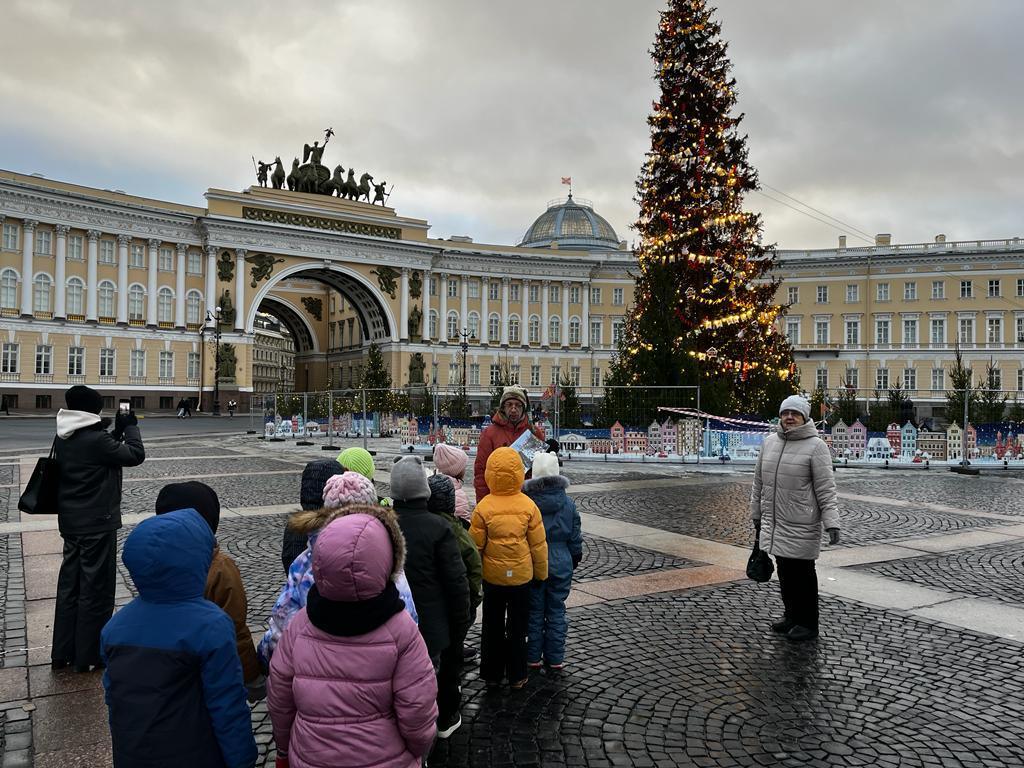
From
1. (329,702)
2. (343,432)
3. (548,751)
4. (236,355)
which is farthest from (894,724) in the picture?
(236,355)

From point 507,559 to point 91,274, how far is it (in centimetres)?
5760

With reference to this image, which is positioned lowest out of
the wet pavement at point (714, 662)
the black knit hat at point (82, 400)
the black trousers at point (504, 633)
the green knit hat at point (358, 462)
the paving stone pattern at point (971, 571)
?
the wet pavement at point (714, 662)

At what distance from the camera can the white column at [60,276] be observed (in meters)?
52.7

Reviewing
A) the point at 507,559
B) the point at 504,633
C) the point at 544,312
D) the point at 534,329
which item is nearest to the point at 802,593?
the point at 504,633

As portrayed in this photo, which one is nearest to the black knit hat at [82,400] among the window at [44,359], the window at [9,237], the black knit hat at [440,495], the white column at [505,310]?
the black knit hat at [440,495]

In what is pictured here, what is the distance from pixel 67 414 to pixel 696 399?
57.7 ft

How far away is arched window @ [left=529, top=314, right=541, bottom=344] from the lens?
7388cm

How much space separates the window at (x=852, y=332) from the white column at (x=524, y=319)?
93.1 feet

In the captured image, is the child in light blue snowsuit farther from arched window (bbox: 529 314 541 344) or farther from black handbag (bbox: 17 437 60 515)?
arched window (bbox: 529 314 541 344)

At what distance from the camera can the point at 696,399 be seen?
824 inches

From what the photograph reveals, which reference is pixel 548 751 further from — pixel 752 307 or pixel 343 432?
pixel 343 432

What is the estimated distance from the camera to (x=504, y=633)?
197 inches

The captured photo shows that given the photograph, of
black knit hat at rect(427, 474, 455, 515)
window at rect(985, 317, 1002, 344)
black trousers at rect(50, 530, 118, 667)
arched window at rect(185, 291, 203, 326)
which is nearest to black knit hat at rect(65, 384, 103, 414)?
black trousers at rect(50, 530, 118, 667)

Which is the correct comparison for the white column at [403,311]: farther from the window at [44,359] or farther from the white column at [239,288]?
the window at [44,359]
